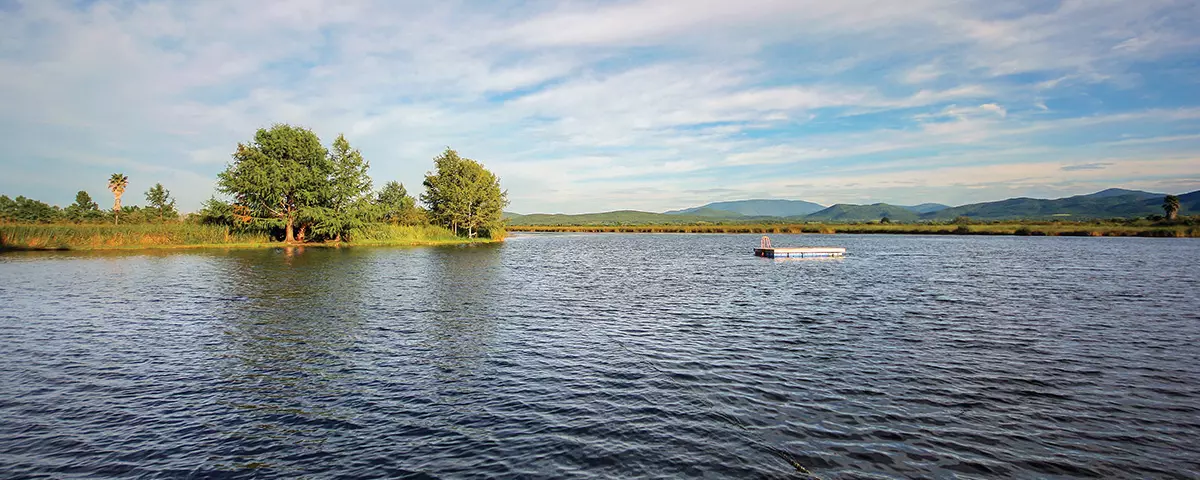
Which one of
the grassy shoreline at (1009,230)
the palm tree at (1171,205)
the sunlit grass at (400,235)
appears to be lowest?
the grassy shoreline at (1009,230)

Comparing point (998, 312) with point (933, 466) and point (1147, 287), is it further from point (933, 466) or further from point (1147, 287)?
point (933, 466)

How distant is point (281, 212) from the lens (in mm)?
74562

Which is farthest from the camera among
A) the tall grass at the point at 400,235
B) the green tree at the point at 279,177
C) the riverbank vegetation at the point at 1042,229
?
the riverbank vegetation at the point at 1042,229

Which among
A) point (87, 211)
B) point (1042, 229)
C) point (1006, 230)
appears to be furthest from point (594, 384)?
point (1006, 230)

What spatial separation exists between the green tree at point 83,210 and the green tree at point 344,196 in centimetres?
4221

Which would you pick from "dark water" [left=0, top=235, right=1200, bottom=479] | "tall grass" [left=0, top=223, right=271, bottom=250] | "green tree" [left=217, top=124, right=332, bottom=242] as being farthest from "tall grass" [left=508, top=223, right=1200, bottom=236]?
"tall grass" [left=0, top=223, right=271, bottom=250]

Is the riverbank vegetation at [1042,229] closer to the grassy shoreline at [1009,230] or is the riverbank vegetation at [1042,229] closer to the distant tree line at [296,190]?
the grassy shoreline at [1009,230]

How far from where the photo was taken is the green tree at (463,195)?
304 feet

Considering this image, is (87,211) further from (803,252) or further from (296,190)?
(803,252)

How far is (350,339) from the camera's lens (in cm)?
2002

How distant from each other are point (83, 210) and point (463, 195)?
2621 inches

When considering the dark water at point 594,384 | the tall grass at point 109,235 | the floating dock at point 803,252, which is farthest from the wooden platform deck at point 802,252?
the tall grass at point 109,235

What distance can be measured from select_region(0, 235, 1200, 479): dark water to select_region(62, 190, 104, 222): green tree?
78000mm

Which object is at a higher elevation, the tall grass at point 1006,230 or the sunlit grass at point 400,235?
the sunlit grass at point 400,235
